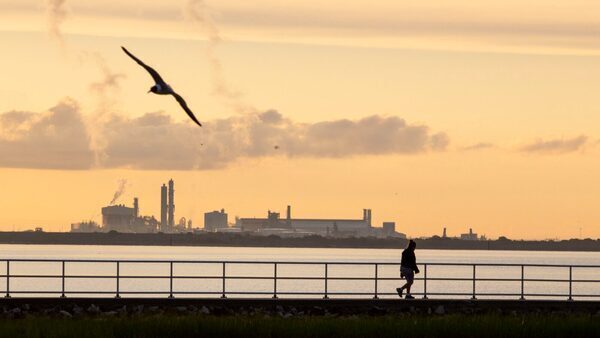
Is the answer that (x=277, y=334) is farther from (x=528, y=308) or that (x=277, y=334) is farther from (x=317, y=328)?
(x=528, y=308)

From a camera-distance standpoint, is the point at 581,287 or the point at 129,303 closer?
the point at 129,303

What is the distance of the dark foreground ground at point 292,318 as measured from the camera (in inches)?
1465

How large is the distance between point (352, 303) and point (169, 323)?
387 inches

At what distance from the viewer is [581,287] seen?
160 m

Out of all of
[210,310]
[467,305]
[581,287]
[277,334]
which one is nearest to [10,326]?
[277,334]

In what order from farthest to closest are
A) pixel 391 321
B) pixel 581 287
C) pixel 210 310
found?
pixel 581 287
pixel 210 310
pixel 391 321

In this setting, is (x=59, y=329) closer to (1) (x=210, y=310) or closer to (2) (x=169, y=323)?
(2) (x=169, y=323)

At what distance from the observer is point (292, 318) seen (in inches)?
1622

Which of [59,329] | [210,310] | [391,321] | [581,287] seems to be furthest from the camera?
[581,287]

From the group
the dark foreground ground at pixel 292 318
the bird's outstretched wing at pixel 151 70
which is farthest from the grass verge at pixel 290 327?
the bird's outstretched wing at pixel 151 70

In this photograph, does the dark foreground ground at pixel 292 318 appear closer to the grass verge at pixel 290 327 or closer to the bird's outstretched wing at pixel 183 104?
the grass verge at pixel 290 327

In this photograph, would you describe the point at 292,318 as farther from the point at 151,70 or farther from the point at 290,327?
the point at 151,70

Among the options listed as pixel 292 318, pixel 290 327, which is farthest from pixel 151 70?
pixel 292 318

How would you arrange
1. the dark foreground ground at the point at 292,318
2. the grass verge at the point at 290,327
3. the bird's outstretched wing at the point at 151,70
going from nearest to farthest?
1. the bird's outstretched wing at the point at 151,70
2. the grass verge at the point at 290,327
3. the dark foreground ground at the point at 292,318
